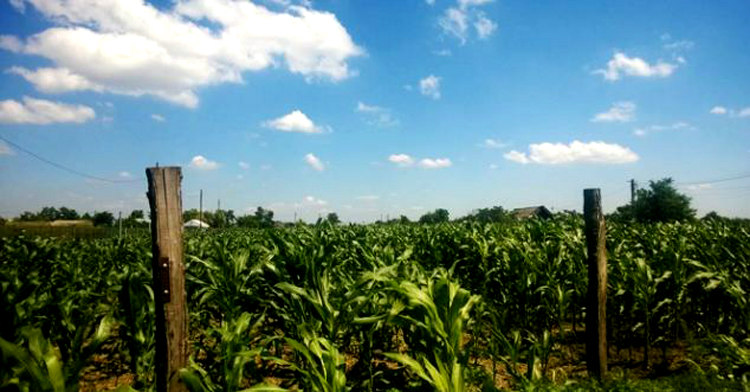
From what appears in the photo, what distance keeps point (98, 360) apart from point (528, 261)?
6.06 m

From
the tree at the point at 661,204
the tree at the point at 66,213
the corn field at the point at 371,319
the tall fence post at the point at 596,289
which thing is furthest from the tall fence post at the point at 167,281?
the tree at the point at 66,213

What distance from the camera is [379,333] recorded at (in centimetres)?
493

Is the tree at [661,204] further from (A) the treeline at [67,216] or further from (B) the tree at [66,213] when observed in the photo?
(B) the tree at [66,213]

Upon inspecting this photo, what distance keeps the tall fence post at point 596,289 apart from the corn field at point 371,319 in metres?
0.44

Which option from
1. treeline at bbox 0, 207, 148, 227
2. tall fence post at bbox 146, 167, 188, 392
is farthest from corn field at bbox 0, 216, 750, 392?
treeline at bbox 0, 207, 148, 227

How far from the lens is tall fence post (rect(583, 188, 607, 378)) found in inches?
174

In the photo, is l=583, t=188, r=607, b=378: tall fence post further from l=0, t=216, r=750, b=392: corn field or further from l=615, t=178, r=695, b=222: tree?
l=615, t=178, r=695, b=222: tree

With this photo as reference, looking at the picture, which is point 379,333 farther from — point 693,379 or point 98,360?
point 98,360

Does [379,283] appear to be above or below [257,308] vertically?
above

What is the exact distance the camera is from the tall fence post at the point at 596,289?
4.43m

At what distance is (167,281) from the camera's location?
2.85 m

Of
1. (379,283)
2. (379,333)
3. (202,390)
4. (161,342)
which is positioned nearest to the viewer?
(202,390)

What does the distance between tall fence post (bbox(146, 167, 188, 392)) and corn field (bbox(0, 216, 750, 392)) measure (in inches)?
6.8

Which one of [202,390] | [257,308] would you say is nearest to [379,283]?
[202,390]
